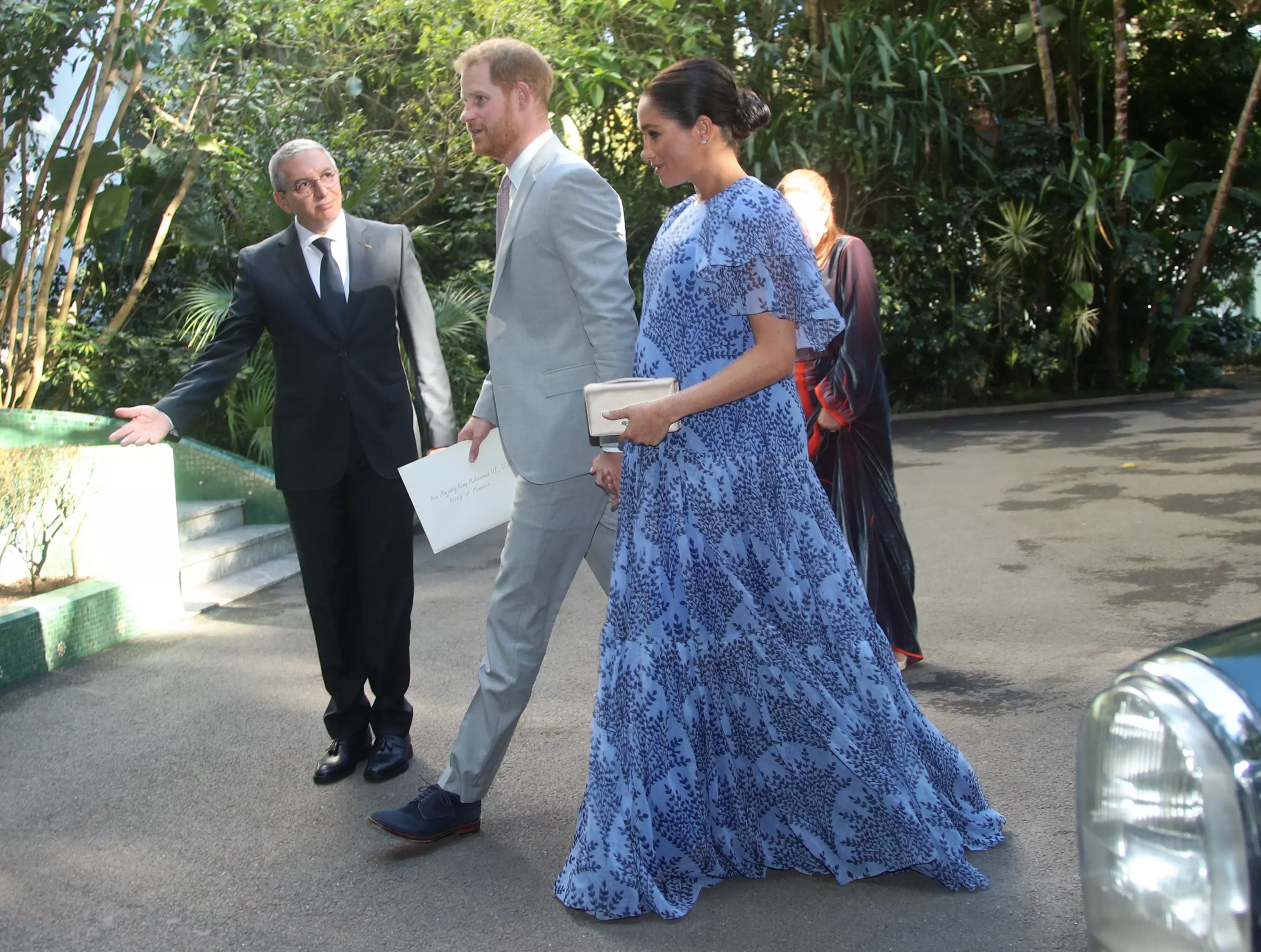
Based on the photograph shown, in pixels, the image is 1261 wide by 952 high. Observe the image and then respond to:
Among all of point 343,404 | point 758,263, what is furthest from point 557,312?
point 343,404

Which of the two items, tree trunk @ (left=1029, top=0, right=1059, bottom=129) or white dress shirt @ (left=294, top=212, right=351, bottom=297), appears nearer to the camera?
white dress shirt @ (left=294, top=212, right=351, bottom=297)

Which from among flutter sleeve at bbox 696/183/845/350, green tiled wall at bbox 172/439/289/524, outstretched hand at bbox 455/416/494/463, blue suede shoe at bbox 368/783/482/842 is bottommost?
blue suede shoe at bbox 368/783/482/842

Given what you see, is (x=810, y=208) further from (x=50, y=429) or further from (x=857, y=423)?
(x=50, y=429)

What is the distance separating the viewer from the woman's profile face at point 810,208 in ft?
16.2

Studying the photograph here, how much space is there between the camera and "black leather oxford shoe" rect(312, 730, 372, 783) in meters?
4.39

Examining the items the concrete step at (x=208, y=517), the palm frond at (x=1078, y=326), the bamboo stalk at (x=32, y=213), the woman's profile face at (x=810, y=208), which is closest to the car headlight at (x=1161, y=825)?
the woman's profile face at (x=810, y=208)

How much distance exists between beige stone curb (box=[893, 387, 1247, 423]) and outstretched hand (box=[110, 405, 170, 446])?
13.9 meters

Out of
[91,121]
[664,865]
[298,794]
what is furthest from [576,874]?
[91,121]

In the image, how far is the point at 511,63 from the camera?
11.3 ft

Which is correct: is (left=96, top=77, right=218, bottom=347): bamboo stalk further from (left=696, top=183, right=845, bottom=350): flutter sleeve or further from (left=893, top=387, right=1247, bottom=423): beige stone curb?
(left=893, top=387, right=1247, bottom=423): beige stone curb

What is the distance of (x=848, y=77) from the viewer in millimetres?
15594

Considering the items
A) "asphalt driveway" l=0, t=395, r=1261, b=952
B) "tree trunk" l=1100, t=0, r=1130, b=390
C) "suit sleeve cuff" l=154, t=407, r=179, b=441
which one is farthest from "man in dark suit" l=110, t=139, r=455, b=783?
"tree trunk" l=1100, t=0, r=1130, b=390

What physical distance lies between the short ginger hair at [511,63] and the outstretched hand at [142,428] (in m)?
1.33

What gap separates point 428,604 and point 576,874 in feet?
13.7
